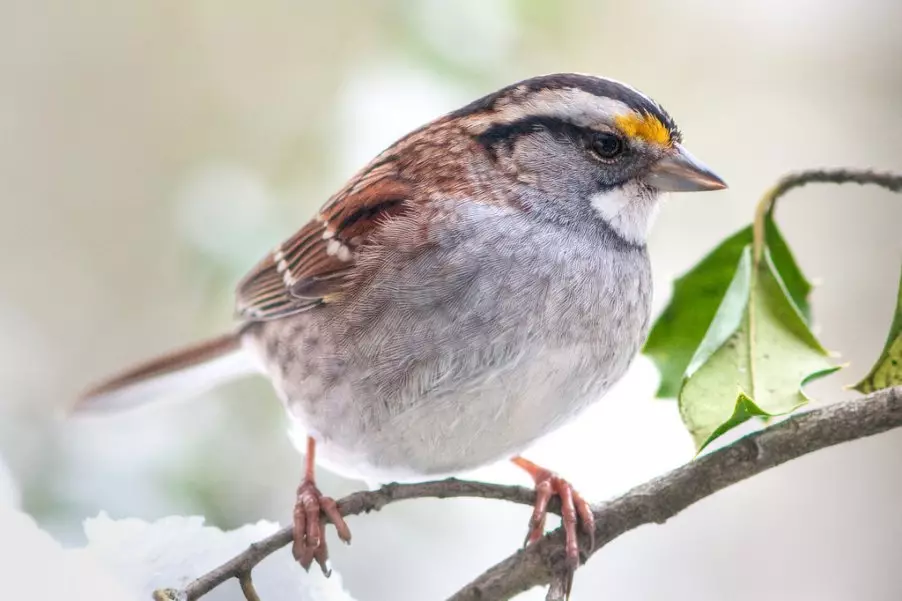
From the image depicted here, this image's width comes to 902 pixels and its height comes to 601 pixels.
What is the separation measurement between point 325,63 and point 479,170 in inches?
30.2

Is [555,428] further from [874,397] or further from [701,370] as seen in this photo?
[874,397]

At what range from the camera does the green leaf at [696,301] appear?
1.23 metres

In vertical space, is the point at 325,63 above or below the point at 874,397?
above

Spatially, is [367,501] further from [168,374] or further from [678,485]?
[168,374]

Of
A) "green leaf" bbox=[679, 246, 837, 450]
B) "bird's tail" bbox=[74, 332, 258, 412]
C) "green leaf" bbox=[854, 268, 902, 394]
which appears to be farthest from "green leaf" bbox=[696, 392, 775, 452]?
"bird's tail" bbox=[74, 332, 258, 412]

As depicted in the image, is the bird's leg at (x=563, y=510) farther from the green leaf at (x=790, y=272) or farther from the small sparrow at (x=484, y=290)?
the green leaf at (x=790, y=272)

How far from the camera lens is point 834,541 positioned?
2186 mm

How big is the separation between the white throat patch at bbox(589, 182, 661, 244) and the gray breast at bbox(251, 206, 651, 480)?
0.02 metres

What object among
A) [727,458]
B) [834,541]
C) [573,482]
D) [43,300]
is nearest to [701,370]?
[727,458]

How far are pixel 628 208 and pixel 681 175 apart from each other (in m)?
0.09

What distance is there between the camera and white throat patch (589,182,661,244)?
120cm

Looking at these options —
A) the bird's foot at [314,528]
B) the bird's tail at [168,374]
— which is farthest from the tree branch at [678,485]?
the bird's tail at [168,374]

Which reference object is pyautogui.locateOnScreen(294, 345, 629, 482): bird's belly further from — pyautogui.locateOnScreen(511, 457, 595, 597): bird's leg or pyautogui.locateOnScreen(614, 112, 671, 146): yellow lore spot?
pyautogui.locateOnScreen(614, 112, 671, 146): yellow lore spot

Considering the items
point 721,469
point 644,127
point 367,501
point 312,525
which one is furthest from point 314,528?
point 644,127
